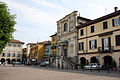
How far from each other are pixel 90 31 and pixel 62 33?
12.9m

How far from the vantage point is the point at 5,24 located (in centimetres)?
1892

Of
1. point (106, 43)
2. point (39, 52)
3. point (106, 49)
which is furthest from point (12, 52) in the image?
point (106, 49)

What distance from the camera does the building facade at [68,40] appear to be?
35938mm

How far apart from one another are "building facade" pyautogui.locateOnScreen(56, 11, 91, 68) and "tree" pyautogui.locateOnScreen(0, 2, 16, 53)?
1847 cm

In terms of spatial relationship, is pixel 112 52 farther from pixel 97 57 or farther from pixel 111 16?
pixel 111 16

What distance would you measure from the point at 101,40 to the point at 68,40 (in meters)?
12.5

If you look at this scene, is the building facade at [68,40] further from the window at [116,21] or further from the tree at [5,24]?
the tree at [5,24]

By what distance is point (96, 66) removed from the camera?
26.3 metres

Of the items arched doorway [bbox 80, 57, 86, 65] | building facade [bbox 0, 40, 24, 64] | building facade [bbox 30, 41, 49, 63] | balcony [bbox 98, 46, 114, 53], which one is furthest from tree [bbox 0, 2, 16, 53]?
building facade [bbox 0, 40, 24, 64]

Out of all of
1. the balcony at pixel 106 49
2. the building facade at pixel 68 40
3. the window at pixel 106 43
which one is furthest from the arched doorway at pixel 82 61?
the window at pixel 106 43

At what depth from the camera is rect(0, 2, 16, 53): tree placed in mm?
18188

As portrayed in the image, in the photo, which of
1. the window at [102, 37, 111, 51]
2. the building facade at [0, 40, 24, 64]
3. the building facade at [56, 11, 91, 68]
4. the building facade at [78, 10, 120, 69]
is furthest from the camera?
the building facade at [0, 40, 24, 64]

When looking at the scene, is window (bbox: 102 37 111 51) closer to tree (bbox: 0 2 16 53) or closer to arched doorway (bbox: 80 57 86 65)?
arched doorway (bbox: 80 57 86 65)

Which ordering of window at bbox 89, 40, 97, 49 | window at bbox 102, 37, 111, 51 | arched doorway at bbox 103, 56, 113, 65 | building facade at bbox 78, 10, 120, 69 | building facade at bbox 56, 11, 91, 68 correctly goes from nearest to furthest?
1. building facade at bbox 78, 10, 120, 69
2. window at bbox 102, 37, 111, 51
3. arched doorway at bbox 103, 56, 113, 65
4. window at bbox 89, 40, 97, 49
5. building facade at bbox 56, 11, 91, 68
